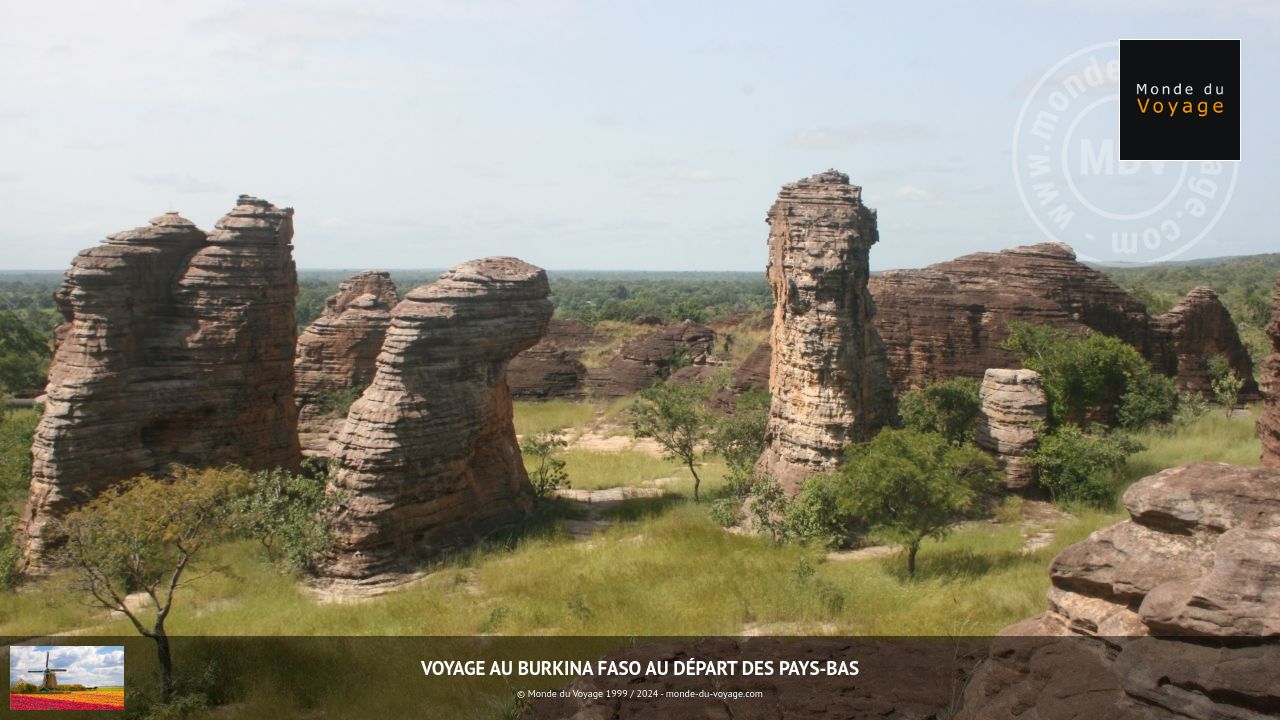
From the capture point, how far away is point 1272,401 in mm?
11359

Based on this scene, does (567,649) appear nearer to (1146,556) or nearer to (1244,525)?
(1146,556)

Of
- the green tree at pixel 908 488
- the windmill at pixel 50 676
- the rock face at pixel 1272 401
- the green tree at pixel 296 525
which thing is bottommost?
the windmill at pixel 50 676

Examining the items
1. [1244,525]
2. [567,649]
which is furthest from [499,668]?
[1244,525]

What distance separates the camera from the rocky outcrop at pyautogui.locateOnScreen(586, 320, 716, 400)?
3694 cm

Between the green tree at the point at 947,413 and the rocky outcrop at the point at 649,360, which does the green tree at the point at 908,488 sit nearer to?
the green tree at the point at 947,413

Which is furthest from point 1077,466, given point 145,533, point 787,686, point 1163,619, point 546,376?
point 546,376

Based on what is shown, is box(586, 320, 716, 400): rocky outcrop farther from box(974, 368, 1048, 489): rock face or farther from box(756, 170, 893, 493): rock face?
box(756, 170, 893, 493): rock face

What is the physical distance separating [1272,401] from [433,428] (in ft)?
45.1

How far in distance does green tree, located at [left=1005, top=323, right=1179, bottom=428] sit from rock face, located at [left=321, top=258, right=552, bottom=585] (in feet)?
44.4

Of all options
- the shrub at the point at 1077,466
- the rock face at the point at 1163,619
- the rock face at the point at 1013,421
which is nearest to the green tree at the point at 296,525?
the rock face at the point at 1163,619

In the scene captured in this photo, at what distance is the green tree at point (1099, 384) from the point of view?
64.8 feet

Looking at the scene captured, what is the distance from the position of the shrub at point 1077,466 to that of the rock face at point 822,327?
3839 millimetres

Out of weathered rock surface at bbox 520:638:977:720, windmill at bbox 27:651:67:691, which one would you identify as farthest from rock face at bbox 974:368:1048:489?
windmill at bbox 27:651:67:691

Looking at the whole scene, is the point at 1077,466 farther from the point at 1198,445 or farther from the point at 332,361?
the point at 332,361
